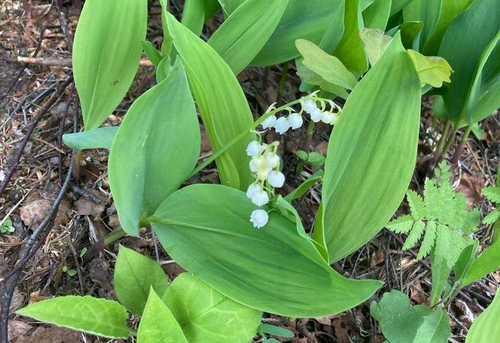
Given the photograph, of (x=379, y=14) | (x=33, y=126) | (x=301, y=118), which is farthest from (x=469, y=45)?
(x=33, y=126)

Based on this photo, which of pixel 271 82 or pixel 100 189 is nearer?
pixel 100 189

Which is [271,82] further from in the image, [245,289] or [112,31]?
[245,289]

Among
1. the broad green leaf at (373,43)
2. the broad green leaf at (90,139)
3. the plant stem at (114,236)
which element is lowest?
the plant stem at (114,236)

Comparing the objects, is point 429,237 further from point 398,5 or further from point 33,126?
point 33,126

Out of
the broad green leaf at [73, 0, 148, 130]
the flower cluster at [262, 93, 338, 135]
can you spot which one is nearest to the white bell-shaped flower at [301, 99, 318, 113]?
the flower cluster at [262, 93, 338, 135]

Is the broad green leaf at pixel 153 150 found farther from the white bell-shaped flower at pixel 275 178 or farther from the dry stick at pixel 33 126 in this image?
the dry stick at pixel 33 126

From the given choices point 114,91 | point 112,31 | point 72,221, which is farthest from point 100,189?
point 112,31

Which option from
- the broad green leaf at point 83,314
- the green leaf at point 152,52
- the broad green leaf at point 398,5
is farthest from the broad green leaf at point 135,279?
the broad green leaf at point 398,5
